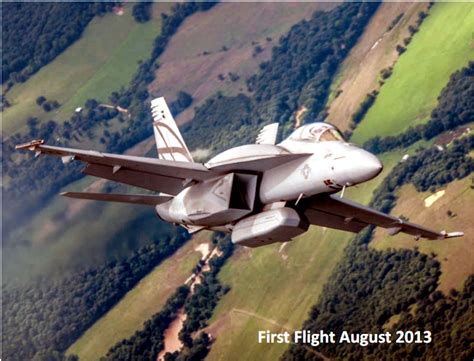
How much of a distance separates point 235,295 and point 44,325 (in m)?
27.2

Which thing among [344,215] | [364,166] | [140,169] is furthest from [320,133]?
[140,169]

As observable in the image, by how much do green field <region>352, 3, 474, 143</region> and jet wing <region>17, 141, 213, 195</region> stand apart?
385 ft

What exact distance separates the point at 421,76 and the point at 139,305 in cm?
7213

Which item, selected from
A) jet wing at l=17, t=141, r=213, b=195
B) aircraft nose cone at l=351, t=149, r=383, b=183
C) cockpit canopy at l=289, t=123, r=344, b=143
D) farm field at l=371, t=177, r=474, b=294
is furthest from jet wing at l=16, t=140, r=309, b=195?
farm field at l=371, t=177, r=474, b=294

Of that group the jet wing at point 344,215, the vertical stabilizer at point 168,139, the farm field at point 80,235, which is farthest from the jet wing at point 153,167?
the farm field at point 80,235

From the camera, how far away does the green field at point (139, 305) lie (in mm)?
128625

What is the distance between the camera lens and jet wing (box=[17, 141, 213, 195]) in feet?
159

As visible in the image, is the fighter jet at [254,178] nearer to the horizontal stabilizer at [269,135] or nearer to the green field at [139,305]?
the horizontal stabilizer at [269,135]

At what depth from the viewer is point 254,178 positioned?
164 ft

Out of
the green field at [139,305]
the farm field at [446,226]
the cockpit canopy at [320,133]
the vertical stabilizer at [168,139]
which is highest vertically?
the cockpit canopy at [320,133]

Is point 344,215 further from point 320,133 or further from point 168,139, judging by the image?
point 168,139

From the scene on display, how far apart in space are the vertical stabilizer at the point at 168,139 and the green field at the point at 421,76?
107 m

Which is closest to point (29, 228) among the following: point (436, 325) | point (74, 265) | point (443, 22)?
point (74, 265)

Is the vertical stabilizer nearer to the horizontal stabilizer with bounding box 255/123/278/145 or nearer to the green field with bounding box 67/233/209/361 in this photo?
the horizontal stabilizer with bounding box 255/123/278/145
